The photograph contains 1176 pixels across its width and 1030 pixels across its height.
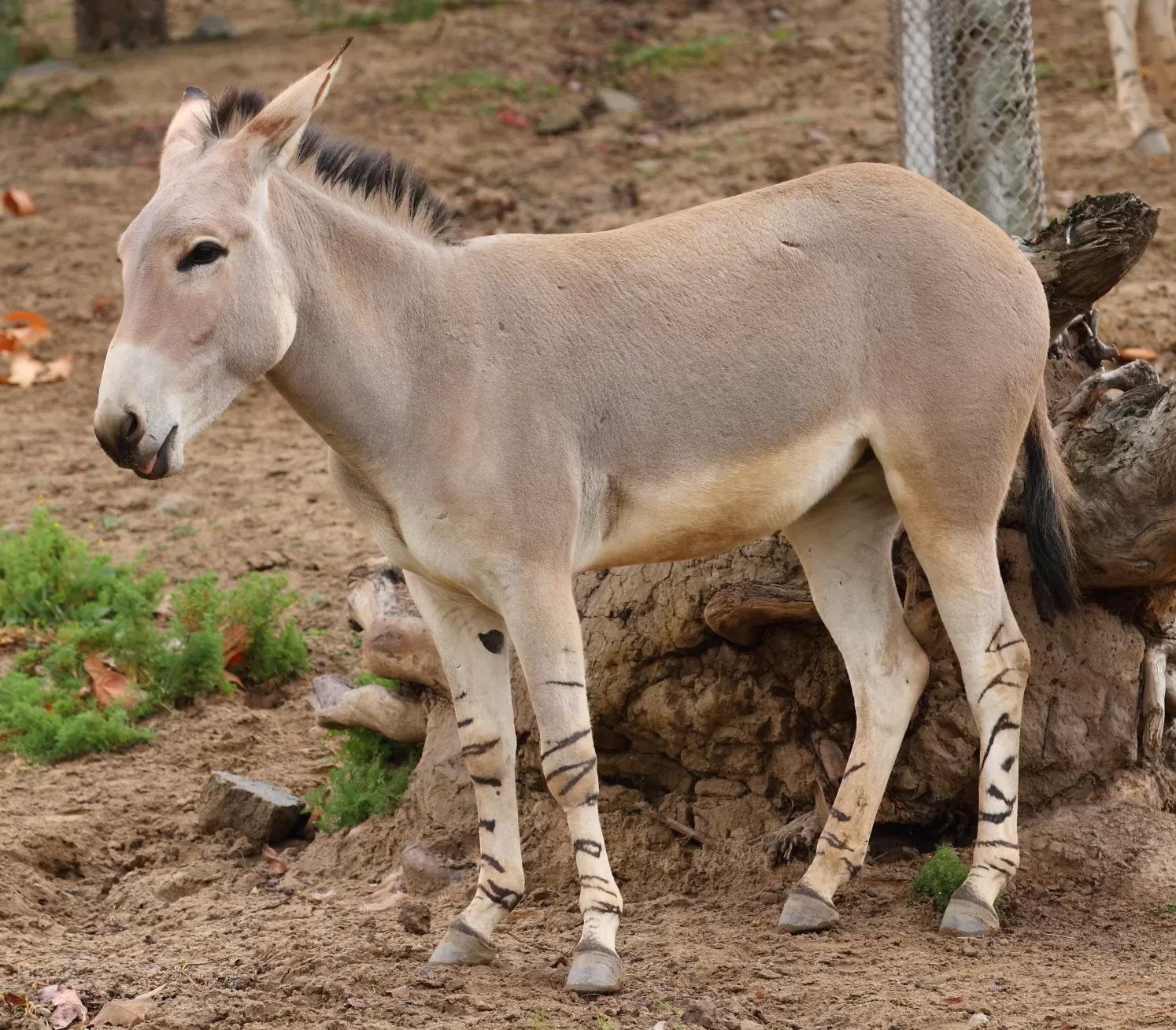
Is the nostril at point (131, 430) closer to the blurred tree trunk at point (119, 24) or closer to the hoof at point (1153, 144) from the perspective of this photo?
the hoof at point (1153, 144)

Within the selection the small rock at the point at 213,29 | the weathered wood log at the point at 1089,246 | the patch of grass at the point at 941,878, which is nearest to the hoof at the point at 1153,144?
the weathered wood log at the point at 1089,246

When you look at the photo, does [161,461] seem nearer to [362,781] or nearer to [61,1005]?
[61,1005]

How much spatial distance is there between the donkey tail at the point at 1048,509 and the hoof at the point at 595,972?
1.95 meters

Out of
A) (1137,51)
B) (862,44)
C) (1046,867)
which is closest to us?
(1046,867)

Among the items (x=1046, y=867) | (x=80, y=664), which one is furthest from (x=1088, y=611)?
(x=80, y=664)

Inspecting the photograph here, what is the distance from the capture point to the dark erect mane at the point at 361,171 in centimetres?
436

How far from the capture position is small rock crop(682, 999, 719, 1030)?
4.07 m

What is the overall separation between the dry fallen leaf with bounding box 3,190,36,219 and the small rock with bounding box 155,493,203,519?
14.9ft

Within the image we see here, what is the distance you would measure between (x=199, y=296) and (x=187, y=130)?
672 millimetres

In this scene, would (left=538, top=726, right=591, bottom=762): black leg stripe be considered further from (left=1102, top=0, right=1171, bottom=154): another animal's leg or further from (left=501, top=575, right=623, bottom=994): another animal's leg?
(left=1102, top=0, right=1171, bottom=154): another animal's leg

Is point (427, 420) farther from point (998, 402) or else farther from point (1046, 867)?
point (1046, 867)

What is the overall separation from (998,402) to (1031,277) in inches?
17.8

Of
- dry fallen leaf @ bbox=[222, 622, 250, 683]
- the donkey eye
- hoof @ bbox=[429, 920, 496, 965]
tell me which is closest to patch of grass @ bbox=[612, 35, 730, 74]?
dry fallen leaf @ bbox=[222, 622, 250, 683]

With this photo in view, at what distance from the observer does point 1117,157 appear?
11312mm
